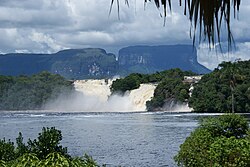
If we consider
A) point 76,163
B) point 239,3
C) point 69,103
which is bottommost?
point 69,103

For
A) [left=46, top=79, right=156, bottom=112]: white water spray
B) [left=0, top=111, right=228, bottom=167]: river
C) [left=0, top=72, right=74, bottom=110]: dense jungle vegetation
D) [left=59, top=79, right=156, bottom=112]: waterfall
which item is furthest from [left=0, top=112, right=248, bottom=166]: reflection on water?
→ [left=0, top=72, right=74, bottom=110]: dense jungle vegetation

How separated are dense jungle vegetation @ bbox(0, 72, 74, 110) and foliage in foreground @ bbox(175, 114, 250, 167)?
85895 millimetres

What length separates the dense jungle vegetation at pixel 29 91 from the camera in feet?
350

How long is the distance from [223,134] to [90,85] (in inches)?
3325

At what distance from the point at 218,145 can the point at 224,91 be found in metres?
57.4

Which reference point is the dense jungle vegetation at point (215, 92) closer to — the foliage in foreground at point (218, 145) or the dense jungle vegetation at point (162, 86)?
the dense jungle vegetation at point (162, 86)

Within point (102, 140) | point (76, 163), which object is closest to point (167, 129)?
point (102, 140)

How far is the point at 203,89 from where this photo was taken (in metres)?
75.6

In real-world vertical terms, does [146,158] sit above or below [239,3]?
below

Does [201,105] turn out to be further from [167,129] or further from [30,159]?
[30,159]

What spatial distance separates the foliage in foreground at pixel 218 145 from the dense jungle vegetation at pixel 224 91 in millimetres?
47670

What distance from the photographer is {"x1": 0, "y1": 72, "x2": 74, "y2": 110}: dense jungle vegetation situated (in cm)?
10662

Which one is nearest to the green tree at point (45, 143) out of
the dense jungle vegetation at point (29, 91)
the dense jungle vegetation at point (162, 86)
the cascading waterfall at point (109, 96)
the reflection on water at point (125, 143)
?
the reflection on water at point (125, 143)

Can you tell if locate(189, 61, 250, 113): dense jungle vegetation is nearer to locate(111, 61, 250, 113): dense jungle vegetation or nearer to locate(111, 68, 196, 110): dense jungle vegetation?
locate(111, 61, 250, 113): dense jungle vegetation
